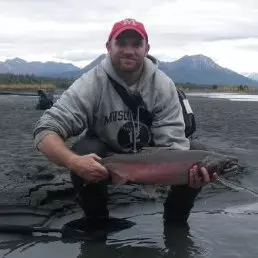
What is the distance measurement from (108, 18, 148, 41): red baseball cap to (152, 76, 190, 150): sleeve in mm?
612

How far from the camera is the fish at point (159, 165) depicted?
476 centimetres

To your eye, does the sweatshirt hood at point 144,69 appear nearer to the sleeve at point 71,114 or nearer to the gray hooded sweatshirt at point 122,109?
the gray hooded sweatshirt at point 122,109

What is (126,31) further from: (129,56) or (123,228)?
(123,228)

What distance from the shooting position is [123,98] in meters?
5.39

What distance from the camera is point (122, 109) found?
17.8 ft

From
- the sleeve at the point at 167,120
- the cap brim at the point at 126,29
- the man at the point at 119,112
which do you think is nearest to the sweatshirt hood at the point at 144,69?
the man at the point at 119,112

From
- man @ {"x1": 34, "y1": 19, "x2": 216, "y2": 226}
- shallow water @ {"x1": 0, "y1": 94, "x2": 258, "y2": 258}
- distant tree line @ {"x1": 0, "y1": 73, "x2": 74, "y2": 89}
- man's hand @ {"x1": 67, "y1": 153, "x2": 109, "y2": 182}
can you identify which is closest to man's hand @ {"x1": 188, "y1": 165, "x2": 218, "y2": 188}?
man @ {"x1": 34, "y1": 19, "x2": 216, "y2": 226}

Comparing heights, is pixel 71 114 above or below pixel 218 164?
above

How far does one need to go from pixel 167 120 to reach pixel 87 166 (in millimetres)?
1197

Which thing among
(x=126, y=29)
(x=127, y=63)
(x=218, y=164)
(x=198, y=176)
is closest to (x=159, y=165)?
(x=198, y=176)

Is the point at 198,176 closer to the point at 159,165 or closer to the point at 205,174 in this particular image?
the point at 205,174

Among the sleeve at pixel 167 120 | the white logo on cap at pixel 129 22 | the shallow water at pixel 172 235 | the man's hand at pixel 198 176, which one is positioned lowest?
the shallow water at pixel 172 235

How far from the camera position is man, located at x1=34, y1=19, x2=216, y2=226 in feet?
16.9

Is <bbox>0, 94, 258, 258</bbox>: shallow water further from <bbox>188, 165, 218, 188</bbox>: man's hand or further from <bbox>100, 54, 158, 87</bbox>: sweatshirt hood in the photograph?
<bbox>100, 54, 158, 87</bbox>: sweatshirt hood
